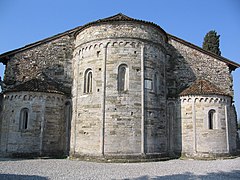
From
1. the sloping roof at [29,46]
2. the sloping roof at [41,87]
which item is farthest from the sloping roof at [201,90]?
the sloping roof at [29,46]

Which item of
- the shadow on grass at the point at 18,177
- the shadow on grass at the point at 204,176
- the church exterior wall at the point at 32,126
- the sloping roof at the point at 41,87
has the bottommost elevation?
the shadow on grass at the point at 204,176

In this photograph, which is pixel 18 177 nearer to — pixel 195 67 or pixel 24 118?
pixel 24 118

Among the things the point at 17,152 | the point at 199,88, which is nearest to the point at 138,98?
the point at 199,88

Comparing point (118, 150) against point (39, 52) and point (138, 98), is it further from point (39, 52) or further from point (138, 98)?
point (39, 52)

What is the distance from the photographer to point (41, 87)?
1409cm

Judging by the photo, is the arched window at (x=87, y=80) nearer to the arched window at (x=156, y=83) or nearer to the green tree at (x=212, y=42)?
the arched window at (x=156, y=83)

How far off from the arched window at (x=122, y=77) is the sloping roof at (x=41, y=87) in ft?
13.8

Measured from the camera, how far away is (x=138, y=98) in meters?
12.5

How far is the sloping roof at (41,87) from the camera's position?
13627mm

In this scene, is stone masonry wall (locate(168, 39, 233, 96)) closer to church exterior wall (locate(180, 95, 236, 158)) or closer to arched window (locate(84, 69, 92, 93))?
church exterior wall (locate(180, 95, 236, 158))

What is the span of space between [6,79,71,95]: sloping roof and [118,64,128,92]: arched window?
4.22 meters

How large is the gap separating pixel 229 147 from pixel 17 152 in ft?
41.9

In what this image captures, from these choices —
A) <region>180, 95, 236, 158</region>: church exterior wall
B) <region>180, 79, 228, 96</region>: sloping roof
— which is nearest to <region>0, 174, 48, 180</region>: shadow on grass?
<region>180, 95, 236, 158</region>: church exterior wall

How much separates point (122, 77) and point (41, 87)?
526 cm
